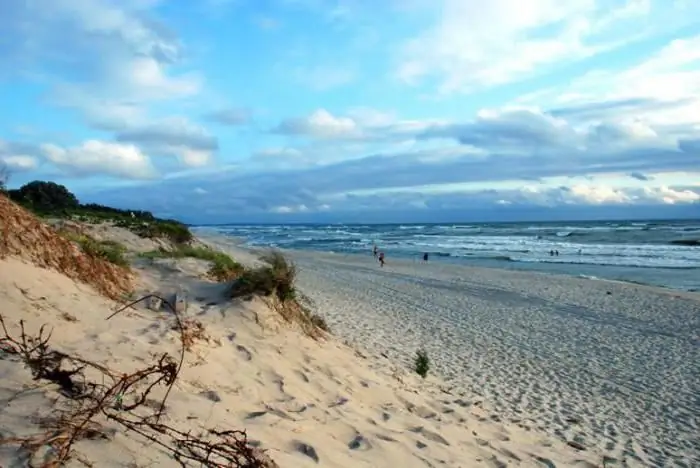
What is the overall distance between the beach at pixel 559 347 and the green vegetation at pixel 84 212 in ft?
15.9

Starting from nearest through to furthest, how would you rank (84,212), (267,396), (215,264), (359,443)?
1. (359,443)
2. (267,396)
3. (215,264)
4. (84,212)

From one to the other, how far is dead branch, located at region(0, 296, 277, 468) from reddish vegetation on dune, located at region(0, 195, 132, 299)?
2551 millimetres

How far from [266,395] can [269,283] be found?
9.02ft

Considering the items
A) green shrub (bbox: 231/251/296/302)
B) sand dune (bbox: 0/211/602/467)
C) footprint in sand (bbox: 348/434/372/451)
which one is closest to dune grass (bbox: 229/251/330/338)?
green shrub (bbox: 231/251/296/302)

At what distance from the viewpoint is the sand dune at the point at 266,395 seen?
145 inches

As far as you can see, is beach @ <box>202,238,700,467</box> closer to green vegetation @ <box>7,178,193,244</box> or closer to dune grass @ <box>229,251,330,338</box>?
dune grass @ <box>229,251,330,338</box>

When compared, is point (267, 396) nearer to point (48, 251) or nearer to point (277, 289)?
point (277, 289)

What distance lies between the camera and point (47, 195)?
75.4 feet

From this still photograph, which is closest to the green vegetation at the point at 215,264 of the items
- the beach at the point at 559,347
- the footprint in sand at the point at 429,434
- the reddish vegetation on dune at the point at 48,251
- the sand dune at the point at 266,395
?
the sand dune at the point at 266,395

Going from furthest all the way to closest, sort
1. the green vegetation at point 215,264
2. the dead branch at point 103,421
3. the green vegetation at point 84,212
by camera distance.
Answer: the green vegetation at point 84,212, the green vegetation at point 215,264, the dead branch at point 103,421

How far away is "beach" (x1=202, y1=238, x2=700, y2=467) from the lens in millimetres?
7332

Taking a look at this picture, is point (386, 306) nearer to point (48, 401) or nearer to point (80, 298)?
point (80, 298)

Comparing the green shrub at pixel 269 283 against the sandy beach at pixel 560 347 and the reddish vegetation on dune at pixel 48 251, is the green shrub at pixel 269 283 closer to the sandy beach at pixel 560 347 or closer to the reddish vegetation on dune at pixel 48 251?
the reddish vegetation on dune at pixel 48 251

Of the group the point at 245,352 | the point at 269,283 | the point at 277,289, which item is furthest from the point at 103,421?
the point at 277,289
